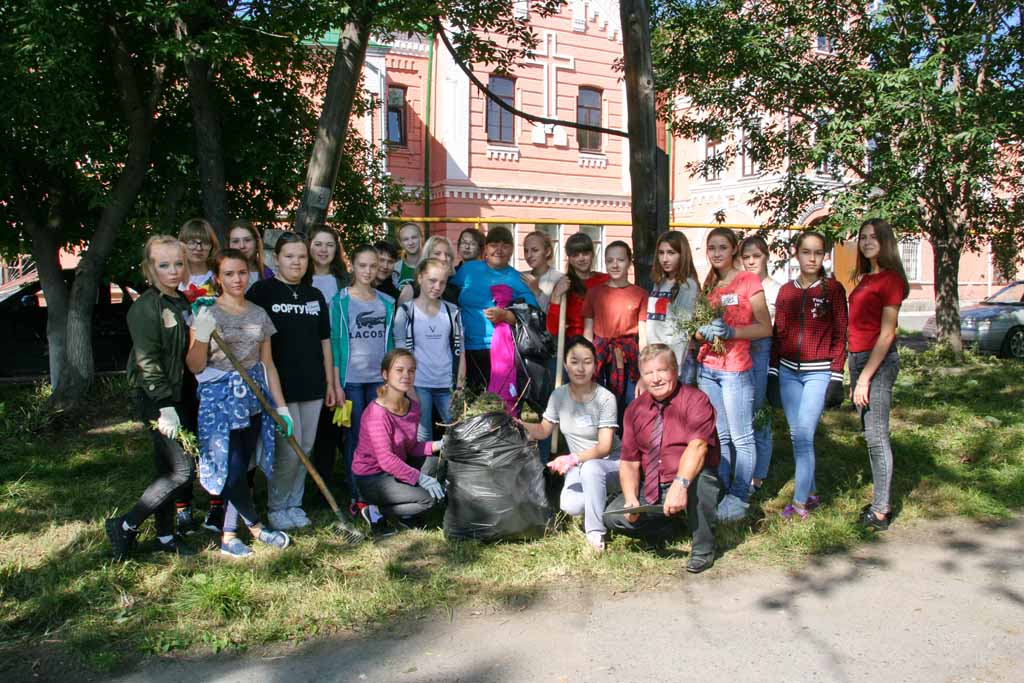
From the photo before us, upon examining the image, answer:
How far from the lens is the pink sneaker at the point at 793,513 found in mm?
5039

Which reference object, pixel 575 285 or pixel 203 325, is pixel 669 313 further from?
pixel 203 325

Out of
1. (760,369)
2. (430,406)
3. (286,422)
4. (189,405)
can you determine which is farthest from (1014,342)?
(189,405)

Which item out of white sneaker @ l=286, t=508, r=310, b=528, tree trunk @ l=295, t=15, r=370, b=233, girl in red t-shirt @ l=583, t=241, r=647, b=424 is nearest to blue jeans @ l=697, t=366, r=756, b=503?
girl in red t-shirt @ l=583, t=241, r=647, b=424

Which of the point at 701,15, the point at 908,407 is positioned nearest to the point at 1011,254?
the point at 908,407

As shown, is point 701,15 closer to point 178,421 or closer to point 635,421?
point 635,421

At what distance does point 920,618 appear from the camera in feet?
12.2

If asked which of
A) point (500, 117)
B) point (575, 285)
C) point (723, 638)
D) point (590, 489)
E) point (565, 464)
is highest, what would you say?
point (500, 117)

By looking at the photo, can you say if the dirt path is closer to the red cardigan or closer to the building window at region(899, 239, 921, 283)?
the red cardigan

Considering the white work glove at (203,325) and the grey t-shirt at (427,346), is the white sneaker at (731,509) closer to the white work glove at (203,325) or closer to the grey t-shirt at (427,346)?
the grey t-shirt at (427,346)

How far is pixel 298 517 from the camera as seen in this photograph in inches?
195

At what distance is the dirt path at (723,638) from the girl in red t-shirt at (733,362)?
0.81m

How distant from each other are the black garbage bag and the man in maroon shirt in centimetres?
47

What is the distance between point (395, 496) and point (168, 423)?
1.31m

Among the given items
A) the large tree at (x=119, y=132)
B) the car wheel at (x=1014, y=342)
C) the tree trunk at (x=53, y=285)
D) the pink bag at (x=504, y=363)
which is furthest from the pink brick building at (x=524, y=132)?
the pink bag at (x=504, y=363)
